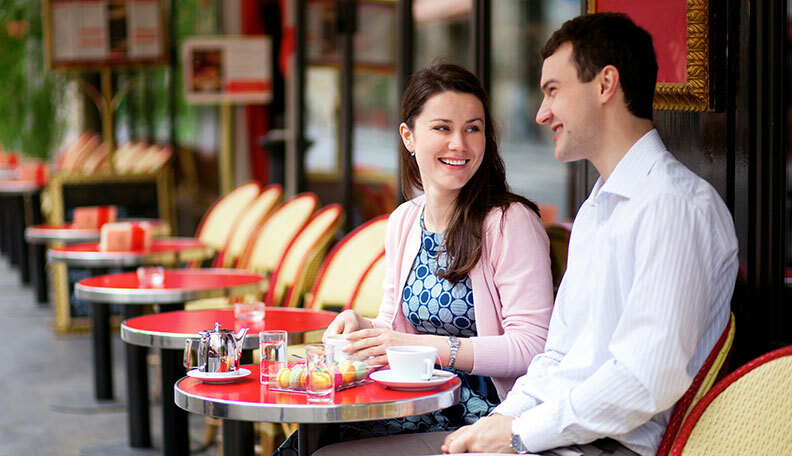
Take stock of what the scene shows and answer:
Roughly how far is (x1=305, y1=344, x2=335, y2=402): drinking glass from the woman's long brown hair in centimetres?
56

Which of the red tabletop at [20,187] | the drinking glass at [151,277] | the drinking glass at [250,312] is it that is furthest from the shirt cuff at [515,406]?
the red tabletop at [20,187]

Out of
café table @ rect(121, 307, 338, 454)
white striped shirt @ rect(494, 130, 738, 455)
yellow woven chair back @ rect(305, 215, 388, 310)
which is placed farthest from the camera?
yellow woven chair back @ rect(305, 215, 388, 310)

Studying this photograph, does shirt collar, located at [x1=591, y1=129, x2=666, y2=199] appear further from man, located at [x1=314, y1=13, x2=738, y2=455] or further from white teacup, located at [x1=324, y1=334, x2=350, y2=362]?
white teacup, located at [x1=324, y1=334, x2=350, y2=362]

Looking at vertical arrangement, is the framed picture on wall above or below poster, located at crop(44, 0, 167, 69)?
below

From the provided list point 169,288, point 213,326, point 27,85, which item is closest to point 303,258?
point 169,288

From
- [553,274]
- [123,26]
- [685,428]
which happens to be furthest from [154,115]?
[685,428]

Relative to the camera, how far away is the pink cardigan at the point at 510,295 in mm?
2385

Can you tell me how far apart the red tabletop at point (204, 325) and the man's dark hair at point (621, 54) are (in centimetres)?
126

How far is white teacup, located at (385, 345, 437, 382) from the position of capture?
2.10m

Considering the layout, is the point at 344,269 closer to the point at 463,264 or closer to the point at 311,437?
the point at 463,264

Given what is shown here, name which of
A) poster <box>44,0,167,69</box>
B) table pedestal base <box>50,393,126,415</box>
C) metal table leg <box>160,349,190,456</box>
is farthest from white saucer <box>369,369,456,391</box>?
poster <box>44,0,167,69</box>

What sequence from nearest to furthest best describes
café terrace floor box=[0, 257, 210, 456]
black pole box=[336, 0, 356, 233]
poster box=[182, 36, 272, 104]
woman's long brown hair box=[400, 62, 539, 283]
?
woman's long brown hair box=[400, 62, 539, 283], café terrace floor box=[0, 257, 210, 456], black pole box=[336, 0, 356, 233], poster box=[182, 36, 272, 104]

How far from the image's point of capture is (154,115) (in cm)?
1256

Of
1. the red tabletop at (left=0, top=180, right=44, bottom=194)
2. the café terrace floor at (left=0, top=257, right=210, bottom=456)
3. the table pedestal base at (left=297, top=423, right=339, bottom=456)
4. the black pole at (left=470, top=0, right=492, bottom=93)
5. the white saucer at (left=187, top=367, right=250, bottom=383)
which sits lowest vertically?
the café terrace floor at (left=0, top=257, right=210, bottom=456)
